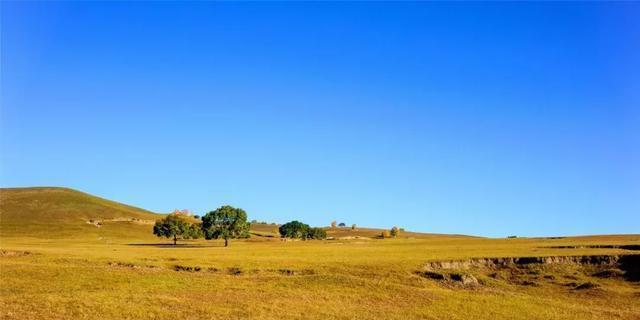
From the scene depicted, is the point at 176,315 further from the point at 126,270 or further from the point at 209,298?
the point at 126,270

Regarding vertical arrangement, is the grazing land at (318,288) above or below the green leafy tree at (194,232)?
below

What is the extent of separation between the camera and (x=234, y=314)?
3275 cm

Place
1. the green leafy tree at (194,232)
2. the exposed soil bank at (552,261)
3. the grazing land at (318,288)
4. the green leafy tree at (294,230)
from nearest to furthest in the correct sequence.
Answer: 1. the grazing land at (318,288)
2. the exposed soil bank at (552,261)
3. the green leafy tree at (194,232)
4. the green leafy tree at (294,230)

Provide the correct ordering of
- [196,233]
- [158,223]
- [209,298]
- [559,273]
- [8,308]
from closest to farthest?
[8,308]
[209,298]
[559,273]
[158,223]
[196,233]

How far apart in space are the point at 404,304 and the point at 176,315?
1519cm

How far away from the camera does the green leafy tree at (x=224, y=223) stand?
118 m

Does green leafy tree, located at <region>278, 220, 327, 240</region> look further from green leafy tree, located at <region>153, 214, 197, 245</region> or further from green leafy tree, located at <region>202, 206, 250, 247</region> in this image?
green leafy tree, located at <region>202, 206, 250, 247</region>

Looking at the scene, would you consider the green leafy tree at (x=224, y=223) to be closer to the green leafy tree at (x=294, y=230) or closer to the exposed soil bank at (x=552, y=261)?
the green leafy tree at (x=294, y=230)

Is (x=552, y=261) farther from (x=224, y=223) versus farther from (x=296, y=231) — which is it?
(x=296, y=231)

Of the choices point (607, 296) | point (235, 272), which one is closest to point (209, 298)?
point (235, 272)

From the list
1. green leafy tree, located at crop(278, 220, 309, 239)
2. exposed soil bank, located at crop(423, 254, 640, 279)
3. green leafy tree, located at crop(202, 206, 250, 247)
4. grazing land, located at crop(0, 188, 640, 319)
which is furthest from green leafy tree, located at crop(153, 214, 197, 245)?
exposed soil bank, located at crop(423, 254, 640, 279)

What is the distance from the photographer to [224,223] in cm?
11850

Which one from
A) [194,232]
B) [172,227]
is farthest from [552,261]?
[194,232]

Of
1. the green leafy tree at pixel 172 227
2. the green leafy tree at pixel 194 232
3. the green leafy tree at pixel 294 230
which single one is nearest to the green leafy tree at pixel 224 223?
the green leafy tree at pixel 172 227
